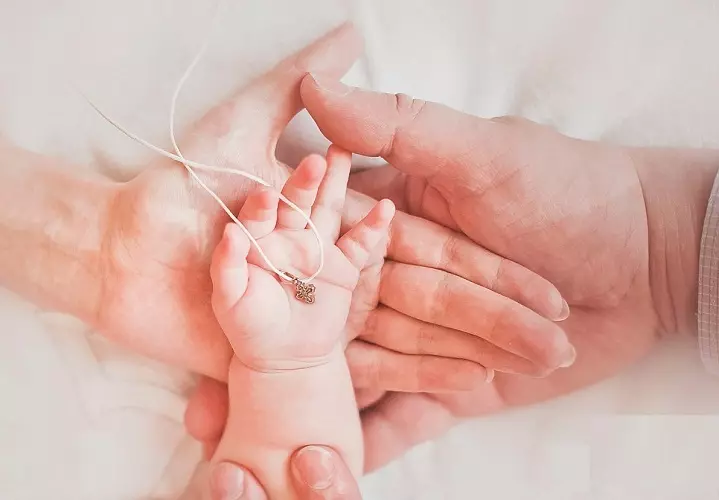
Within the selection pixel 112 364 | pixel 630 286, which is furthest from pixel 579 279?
pixel 112 364

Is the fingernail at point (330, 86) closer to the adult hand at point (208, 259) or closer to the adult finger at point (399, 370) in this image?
the adult hand at point (208, 259)

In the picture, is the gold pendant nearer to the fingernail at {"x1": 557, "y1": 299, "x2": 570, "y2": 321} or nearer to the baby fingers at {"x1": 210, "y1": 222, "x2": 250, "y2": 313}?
the baby fingers at {"x1": 210, "y1": 222, "x2": 250, "y2": 313}

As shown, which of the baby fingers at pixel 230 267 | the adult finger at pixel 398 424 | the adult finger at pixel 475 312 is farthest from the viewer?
the adult finger at pixel 398 424

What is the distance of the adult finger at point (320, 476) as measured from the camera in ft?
2.42

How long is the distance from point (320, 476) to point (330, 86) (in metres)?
0.39

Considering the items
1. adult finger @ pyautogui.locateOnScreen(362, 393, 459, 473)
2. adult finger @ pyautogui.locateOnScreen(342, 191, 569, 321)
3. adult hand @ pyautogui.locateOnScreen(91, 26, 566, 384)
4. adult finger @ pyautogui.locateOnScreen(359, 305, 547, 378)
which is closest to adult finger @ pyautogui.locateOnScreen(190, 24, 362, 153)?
adult hand @ pyautogui.locateOnScreen(91, 26, 566, 384)

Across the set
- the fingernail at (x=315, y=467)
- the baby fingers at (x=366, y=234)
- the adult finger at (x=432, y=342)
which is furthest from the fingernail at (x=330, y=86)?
the fingernail at (x=315, y=467)

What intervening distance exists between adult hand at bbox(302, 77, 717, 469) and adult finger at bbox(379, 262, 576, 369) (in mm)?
65

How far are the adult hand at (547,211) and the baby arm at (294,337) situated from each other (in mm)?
72

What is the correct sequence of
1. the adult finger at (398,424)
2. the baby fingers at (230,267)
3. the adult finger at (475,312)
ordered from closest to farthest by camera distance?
1. the baby fingers at (230,267)
2. the adult finger at (475,312)
3. the adult finger at (398,424)

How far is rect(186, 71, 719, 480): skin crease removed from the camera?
76 cm

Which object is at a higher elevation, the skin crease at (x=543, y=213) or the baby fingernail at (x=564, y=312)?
the skin crease at (x=543, y=213)

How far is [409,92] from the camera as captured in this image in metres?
0.86

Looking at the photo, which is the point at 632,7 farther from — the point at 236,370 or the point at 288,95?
the point at 236,370
